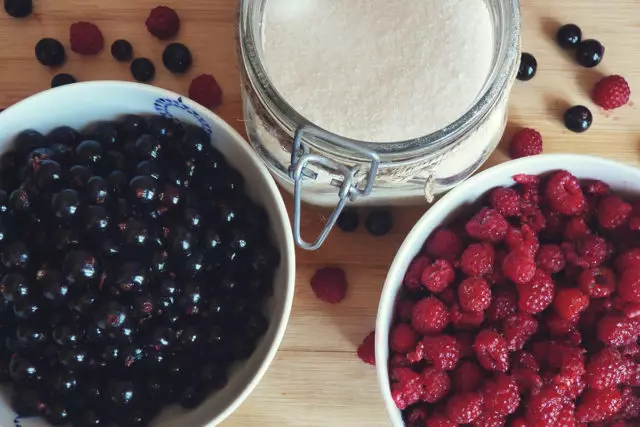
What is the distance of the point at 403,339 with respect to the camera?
32.5 inches

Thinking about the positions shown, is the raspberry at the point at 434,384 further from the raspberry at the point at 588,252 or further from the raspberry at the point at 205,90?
the raspberry at the point at 205,90

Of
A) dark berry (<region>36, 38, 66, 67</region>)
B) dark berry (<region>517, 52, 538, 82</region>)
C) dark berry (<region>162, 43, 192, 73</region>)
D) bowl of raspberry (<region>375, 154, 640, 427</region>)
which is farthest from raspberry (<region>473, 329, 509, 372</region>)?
dark berry (<region>36, 38, 66, 67</region>)

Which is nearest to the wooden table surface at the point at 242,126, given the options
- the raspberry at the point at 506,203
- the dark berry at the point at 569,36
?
the dark berry at the point at 569,36

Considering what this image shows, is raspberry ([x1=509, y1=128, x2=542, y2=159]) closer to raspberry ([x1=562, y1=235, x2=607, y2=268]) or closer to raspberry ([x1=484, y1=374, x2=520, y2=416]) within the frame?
raspberry ([x1=562, y1=235, x2=607, y2=268])

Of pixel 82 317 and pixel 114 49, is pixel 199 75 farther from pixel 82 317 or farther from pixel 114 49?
pixel 82 317

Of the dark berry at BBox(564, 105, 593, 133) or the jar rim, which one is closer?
the jar rim

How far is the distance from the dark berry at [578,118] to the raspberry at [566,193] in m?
0.12

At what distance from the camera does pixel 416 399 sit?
815 mm

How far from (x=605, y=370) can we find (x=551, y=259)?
13 cm

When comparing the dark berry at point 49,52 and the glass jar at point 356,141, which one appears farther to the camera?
the dark berry at point 49,52

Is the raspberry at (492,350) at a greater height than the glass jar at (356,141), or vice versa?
the glass jar at (356,141)

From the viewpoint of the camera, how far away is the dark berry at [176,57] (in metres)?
0.96

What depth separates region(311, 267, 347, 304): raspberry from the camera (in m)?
0.92

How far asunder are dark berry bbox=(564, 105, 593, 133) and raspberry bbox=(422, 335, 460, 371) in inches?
12.8
